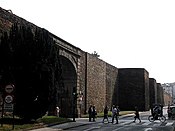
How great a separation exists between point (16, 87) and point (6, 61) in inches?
69.6

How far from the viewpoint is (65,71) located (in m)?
35.8

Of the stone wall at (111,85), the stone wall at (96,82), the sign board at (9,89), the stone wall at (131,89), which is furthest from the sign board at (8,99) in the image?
the stone wall at (131,89)

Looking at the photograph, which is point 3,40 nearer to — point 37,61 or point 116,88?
point 37,61

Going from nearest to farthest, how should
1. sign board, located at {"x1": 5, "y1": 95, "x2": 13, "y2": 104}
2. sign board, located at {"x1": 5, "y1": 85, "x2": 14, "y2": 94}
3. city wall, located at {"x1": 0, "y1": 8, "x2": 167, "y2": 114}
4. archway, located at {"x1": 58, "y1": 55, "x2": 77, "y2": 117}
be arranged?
sign board, located at {"x1": 5, "y1": 95, "x2": 13, "y2": 104} → sign board, located at {"x1": 5, "y1": 85, "x2": 14, "y2": 94} → archway, located at {"x1": 58, "y1": 55, "x2": 77, "y2": 117} → city wall, located at {"x1": 0, "y1": 8, "x2": 167, "y2": 114}

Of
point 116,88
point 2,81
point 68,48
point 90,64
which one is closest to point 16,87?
point 2,81

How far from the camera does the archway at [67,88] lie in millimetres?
35281

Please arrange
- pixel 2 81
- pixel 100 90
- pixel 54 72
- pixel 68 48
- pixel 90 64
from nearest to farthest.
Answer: pixel 2 81
pixel 54 72
pixel 68 48
pixel 90 64
pixel 100 90

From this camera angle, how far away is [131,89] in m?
64.2

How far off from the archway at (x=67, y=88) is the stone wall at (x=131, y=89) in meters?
28.4

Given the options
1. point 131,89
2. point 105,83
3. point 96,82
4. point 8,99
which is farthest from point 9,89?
point 131,89

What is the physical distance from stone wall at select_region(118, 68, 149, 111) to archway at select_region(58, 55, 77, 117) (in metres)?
28.4

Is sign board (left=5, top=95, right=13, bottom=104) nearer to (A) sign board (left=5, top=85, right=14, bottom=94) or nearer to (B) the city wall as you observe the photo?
(A) sign board (left=5, top=85, right=14, bottom=94)

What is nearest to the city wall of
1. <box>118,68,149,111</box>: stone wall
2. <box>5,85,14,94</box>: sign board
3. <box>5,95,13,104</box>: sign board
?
<box>118,68,149,111</box>: stone wall

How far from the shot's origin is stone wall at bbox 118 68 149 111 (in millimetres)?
63781
